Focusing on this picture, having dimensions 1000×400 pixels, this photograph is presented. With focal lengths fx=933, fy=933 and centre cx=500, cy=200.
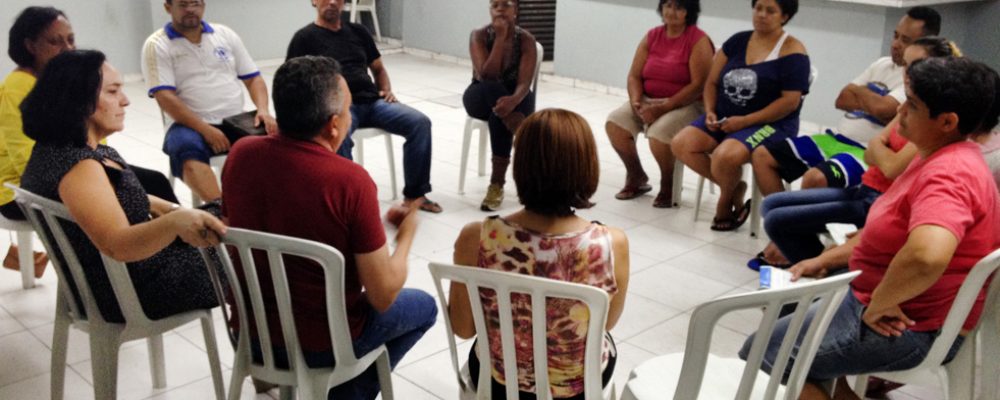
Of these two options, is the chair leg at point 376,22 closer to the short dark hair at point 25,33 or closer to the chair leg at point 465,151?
the chair leg at point 465,151

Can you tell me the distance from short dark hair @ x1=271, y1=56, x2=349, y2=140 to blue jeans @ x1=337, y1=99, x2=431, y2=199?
2.27m

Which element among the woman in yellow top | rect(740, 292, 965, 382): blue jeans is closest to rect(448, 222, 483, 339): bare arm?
rect(740, 292, 965, 382): blue jeans

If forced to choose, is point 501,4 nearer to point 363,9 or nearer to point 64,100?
point 64,100

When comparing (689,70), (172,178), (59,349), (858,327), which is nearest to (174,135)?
(172,178)

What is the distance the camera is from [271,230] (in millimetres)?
2066

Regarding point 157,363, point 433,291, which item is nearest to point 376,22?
point 433,291

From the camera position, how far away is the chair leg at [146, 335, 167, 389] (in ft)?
8.91

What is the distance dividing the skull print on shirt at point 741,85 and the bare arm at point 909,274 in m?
2.11

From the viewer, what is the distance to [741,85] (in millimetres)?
4125

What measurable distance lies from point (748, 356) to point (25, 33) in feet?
8.87

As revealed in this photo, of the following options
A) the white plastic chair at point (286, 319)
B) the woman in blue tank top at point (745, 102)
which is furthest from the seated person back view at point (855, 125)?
the white plastic chair at point (286, 319)

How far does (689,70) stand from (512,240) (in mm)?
2787

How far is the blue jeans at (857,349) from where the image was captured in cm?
215

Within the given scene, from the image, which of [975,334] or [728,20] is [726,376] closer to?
[975,334]
